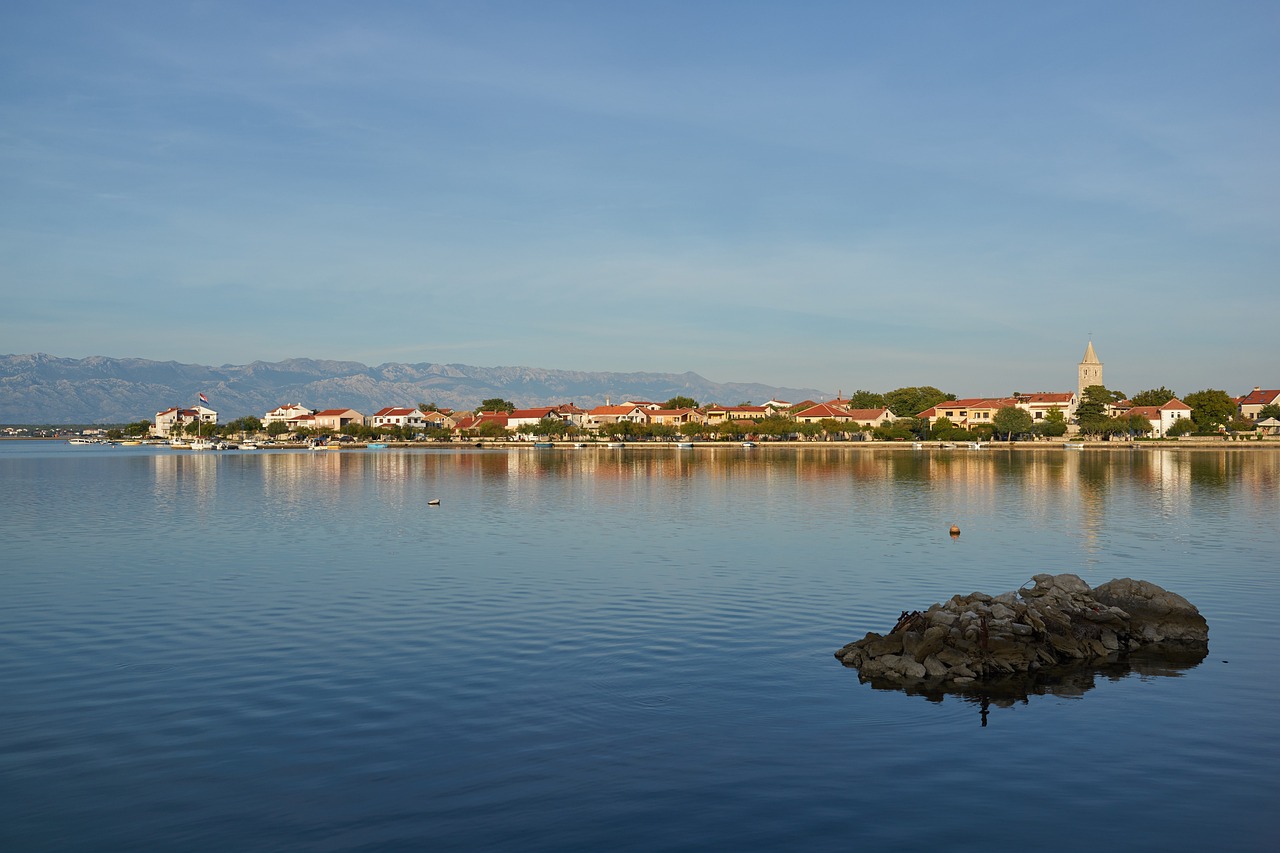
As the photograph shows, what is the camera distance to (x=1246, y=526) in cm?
4212

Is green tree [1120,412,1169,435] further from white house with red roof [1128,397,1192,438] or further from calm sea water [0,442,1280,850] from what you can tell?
calm sea water [0,442,1280,850]

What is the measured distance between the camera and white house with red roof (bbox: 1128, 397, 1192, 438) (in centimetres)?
18394

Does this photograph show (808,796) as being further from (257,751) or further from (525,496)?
(525,496)

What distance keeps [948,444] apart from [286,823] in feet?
577

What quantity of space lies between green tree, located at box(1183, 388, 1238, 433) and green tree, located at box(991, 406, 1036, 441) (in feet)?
90.4

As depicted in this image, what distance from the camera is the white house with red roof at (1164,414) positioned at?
603ft

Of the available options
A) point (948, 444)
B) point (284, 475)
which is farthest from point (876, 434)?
point (284, 475)

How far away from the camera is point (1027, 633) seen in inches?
767

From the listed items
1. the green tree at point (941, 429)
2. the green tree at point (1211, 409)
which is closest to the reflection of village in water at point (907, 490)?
the green tree at point (1211, 409)

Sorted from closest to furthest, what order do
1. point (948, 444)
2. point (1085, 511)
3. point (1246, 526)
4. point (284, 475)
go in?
point (1246, 526) < point (1085, 511) < point (284, 475) < point (948, 444)

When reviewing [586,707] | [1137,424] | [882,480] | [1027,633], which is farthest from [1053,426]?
[586,707]

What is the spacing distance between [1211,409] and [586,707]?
184042 mm

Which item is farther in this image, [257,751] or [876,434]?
[876,434]

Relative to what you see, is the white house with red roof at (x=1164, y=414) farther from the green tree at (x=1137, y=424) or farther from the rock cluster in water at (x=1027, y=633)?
the rock cluster in water at (x=1027, y=633)
